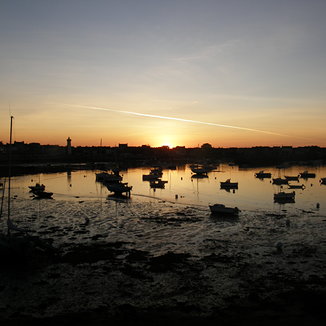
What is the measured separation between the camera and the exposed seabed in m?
15.9

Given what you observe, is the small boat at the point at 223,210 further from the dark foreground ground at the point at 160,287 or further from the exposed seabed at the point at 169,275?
the dark foreground ground at the point at 160,287

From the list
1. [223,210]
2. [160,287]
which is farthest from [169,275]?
[223,210]

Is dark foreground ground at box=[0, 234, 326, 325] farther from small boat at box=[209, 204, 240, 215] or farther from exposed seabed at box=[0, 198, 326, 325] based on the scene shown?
small boat at box=[209, 204, 240, 215]

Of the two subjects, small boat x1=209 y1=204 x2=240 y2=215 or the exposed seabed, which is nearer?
the exposed seabed

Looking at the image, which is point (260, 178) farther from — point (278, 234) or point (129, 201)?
point (278, 234)

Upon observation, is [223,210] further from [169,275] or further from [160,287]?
[160,287]

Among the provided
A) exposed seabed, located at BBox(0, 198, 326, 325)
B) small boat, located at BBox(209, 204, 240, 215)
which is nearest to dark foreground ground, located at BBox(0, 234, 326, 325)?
exposed seabed, located at BBox(0, 198, 326, 325)

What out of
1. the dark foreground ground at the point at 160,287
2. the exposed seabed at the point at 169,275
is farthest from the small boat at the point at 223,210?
the dark foreground ground at the point at 160,287

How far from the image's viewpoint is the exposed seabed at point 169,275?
15.9m

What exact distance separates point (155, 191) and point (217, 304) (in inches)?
2046

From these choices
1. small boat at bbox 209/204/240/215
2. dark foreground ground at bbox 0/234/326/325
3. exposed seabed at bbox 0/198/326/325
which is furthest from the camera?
small boat at bbox 209/204/240/215

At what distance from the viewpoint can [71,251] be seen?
2555cm

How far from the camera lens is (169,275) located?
20.8 metres

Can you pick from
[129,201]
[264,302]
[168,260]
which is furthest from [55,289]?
[129,201]
